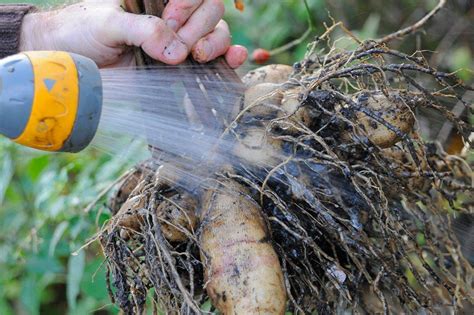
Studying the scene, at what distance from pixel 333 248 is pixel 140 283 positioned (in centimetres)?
Result: 35

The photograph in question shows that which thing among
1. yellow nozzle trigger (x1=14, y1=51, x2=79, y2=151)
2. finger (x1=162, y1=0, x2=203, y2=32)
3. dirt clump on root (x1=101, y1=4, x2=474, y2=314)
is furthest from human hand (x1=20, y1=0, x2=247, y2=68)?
yellow nozzle trigger (x1=14, y1=51, x2=79, y2=151)

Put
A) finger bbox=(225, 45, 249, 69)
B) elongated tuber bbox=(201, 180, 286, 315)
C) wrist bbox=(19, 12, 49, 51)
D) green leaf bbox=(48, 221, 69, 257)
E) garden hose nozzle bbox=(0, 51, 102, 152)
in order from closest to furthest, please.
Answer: garden hose nozzle bbox=(0, 51, 102, 152) < elongated tuber bbox=(201, 180, 286, 315) < finger bbox=(225, 45, 249, 69) < wrist bbox=(19, 12, 49, 51) < green leaf bbox=(48, 221, 69, 257)

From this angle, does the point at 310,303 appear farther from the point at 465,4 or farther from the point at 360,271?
the point at 465,4

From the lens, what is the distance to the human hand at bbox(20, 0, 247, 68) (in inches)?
52.7

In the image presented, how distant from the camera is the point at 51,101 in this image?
110 cm

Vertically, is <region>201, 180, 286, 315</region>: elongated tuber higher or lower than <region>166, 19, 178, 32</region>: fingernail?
lower

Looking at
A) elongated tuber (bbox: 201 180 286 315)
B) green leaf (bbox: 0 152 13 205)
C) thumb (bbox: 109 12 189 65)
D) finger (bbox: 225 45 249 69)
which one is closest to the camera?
elongated tuber (bbox: 201 180 286 315)

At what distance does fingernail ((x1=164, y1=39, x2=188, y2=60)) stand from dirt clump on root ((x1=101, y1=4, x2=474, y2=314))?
148mm

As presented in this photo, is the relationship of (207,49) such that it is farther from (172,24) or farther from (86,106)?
(86,106)

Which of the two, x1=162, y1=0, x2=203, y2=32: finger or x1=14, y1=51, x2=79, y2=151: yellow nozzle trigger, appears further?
x1=162, y1=0, x2=203, y2=32: finger

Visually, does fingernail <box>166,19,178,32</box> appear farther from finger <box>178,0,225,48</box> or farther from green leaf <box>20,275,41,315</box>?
green leaf <box>20,275,41,315</box>

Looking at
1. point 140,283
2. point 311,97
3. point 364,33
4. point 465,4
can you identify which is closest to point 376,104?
point 311,97

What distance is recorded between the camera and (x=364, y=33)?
2.14 m

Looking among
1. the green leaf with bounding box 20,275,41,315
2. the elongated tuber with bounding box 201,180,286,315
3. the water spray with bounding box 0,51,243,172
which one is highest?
the water spray with bounding box 0,51,243,172
